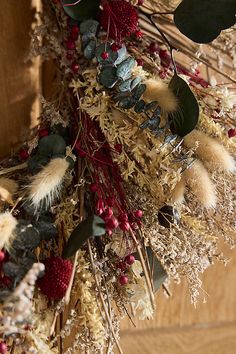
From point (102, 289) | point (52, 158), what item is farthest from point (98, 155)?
point (102, 289)

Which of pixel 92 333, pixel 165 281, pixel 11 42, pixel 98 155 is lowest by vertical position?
pixel 165 281

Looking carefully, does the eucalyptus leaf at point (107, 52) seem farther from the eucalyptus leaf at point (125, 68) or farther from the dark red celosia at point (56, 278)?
the dark red celosia at point (56, 278)

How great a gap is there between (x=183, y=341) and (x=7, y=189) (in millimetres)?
696

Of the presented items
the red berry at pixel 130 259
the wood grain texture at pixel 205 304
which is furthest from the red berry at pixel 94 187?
the wood grain texture at pixel 205 304

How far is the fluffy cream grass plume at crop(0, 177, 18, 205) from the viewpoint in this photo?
3.26ft

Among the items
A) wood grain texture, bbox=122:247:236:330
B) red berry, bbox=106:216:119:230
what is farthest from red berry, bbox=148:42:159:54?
wood grain texture, bbox=122:247:236:330

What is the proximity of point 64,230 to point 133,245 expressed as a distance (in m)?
0.11

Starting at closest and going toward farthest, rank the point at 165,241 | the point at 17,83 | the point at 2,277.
→ the point at 2,277 → the point at 165,241 → the point at 17,83

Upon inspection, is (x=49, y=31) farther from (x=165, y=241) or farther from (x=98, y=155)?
(x=165, y=241)

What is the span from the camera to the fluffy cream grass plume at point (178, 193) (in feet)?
3.36

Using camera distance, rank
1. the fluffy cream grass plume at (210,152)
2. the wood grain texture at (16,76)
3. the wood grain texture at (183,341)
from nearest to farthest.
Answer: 1. the fluffy cream grass plume at (210,152)
2. the wood grain texture at (16,76)
3. the wood grain texture at (183,341)

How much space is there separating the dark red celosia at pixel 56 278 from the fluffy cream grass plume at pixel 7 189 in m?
0.12

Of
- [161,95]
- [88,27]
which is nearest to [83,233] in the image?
[161,95]

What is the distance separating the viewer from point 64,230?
1031mm
